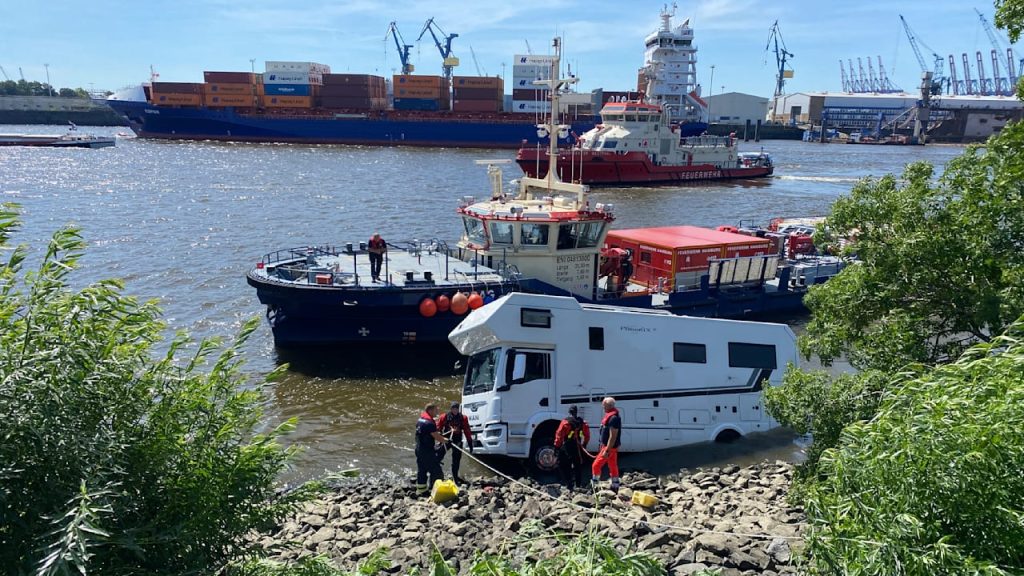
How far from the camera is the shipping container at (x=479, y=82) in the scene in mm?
97812

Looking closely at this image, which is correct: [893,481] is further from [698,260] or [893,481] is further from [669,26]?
[669,26]

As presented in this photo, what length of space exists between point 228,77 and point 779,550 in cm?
9945

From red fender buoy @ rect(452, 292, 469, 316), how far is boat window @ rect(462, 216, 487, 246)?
2440mm

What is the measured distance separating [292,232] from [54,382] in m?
31.6

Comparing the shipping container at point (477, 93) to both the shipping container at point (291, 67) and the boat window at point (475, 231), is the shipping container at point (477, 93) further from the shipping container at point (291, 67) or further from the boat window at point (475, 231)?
the boat window at point (475, 231)

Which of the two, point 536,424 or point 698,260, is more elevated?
point 698,260

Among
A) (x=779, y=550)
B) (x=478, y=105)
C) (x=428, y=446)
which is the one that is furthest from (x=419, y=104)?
(x=779, y=550)

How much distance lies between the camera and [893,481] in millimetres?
4652

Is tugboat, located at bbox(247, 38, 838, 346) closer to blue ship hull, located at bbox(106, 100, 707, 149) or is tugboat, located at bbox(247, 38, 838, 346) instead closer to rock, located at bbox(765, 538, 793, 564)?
rock, located at bbox(765, 538, 793, 564)

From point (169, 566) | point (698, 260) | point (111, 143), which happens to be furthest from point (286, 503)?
point (111, 143)

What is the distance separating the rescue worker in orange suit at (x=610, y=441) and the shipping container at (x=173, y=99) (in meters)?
93.4

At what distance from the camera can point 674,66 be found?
279 feet

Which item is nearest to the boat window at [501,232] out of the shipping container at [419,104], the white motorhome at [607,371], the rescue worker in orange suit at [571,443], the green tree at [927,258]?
the white motorhome at [607,371]

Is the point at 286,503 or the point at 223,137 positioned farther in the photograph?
the point at 223,137
